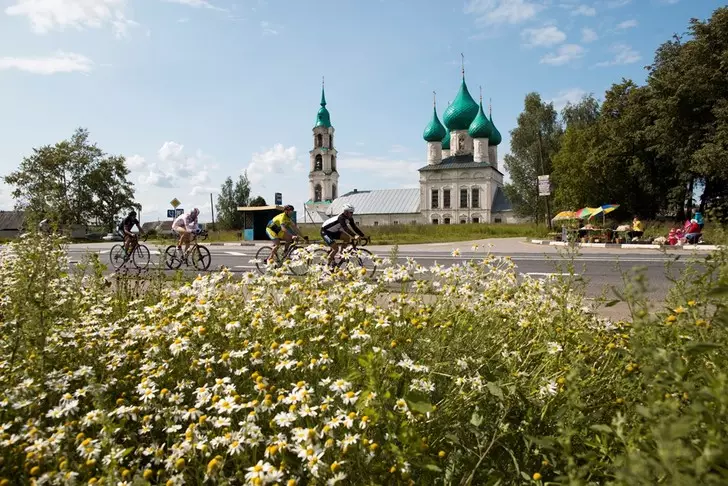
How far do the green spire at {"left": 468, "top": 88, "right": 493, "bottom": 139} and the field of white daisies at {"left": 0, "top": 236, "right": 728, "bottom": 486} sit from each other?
70612 mm

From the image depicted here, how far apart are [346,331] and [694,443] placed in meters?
1.60

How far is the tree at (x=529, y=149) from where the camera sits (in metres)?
48.2

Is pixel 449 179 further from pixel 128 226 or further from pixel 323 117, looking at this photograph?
pixel 128 226

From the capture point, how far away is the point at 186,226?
1159cm

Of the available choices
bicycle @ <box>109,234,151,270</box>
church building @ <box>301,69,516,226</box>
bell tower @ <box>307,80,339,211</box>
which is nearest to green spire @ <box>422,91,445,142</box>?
church building @ <box>301,69,516,226</box>

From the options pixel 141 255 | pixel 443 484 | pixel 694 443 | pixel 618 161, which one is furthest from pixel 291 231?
pixel 618 161

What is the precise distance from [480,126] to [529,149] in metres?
23.7

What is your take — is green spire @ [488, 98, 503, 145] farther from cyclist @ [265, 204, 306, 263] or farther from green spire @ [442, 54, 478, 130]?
cyclist @ [265, 204, 306, 263]

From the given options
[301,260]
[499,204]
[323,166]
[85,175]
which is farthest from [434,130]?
[301,260]

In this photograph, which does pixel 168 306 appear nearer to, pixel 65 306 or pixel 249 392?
pixel 65 306

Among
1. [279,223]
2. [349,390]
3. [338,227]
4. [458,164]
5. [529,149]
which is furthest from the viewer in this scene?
[458,164]

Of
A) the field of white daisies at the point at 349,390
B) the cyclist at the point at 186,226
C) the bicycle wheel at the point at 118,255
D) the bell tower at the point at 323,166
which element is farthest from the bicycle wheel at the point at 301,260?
the bell tower at the point at 323,166

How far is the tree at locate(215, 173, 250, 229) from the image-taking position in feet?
→ 198

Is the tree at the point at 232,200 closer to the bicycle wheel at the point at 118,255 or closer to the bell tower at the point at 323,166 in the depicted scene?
the bell tower at the point at 323,166
